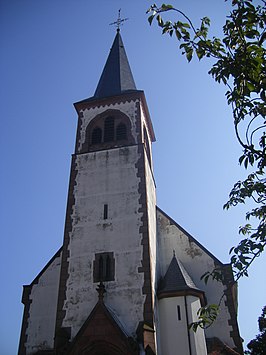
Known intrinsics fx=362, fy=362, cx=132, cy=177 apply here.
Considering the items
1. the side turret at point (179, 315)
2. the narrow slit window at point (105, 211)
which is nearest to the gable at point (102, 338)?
the side turret at point (179, 315)

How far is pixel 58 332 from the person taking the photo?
1530cm

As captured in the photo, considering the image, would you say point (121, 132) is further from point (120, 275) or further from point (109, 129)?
point (120, 275)

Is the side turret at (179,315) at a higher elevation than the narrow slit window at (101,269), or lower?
lower

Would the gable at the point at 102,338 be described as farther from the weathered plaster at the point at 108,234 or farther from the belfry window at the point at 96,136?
the belfry window at the point at 96,136

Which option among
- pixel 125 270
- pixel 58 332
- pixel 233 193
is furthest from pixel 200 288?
pixel 233 193

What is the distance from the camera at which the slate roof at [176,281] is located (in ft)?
54.7

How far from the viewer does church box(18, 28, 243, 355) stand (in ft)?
49.6

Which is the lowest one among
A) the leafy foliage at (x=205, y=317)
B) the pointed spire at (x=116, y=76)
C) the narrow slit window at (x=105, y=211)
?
the leafy foliage at (x=205, y=317)

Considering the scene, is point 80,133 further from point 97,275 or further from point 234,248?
point 234,248

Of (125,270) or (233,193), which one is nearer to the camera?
(233,193)

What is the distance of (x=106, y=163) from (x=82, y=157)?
1.67m

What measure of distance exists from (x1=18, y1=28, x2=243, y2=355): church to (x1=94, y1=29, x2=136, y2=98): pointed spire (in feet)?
9.13

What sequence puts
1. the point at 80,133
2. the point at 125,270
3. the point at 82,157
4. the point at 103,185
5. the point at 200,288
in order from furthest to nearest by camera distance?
the point at 80,133
the point at 82,157
the point at 103,185
the point at 200,288
the point at 125,270

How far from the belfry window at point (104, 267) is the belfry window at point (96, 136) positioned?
25.3 feet
